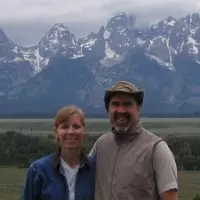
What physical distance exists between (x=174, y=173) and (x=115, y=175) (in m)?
0.45

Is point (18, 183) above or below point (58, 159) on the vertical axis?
below

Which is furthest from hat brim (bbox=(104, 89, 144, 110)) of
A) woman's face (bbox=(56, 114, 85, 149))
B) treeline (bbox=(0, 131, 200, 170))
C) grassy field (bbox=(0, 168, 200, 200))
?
treeline (bbox=(0, 131, 200, 170))

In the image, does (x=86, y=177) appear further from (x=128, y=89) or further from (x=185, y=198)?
(x=185, y=198)

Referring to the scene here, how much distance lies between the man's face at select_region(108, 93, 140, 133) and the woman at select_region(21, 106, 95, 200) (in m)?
0.26

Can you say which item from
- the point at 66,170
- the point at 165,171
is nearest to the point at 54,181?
the point at 66,170

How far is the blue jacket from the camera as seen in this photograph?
4664 millimetres

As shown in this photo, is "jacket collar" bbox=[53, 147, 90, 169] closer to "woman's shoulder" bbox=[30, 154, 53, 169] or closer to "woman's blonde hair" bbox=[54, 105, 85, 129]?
"woman's shoulder" bbox=[30, 154, 53, 169]

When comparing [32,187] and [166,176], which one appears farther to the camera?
[32,187]

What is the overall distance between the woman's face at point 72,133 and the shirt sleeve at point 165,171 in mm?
591

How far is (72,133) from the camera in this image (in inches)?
185

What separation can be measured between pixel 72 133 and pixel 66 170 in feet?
0.93

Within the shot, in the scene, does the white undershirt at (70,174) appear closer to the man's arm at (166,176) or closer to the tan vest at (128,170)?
the tan vest at (128,170)

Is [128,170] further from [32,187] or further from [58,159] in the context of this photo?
[32,187]

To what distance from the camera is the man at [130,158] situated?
4.58m
